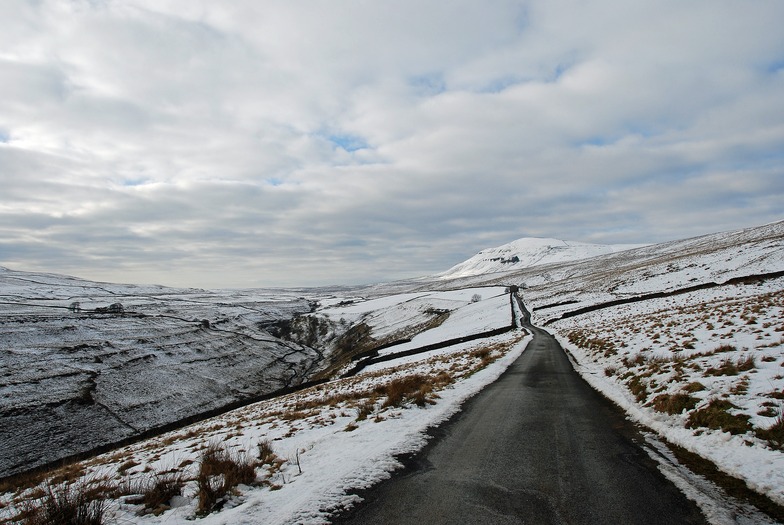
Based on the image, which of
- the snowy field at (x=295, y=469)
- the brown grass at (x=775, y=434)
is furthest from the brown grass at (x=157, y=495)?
the brown grass at (x=775, y=434)

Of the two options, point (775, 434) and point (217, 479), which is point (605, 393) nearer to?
point (775, 434)

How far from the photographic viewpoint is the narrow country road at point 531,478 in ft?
16.2

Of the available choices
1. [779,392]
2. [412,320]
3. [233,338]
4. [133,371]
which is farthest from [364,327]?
[779,392]

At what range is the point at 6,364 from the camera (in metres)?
42.6

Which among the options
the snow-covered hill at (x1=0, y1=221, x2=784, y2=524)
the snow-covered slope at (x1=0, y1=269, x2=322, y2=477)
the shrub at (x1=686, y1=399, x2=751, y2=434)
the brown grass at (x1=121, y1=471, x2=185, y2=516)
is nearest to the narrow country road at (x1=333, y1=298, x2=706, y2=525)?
the snow-covered hill at (x1=0, y1=221, x2=784, y2=524)

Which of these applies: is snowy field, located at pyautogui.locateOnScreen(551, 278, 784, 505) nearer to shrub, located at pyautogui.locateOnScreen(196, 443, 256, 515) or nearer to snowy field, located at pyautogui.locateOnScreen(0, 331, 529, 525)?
snowy field, located at pyautogui.locateOnScreen(0, 331, 529, 525)

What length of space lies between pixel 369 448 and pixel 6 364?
56293 mm

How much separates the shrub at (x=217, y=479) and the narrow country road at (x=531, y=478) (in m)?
2.13

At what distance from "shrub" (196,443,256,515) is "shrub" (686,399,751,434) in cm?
897

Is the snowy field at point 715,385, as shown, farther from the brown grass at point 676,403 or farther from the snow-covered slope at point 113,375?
the snow-covered slope at point 113,375

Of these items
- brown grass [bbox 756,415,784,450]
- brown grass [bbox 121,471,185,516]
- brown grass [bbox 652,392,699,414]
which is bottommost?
brown grass [bbox 652,392,699,414]

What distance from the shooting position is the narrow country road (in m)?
4.94

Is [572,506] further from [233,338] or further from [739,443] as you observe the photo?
[233,338]

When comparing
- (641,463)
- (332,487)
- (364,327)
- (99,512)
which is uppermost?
(99,512)
